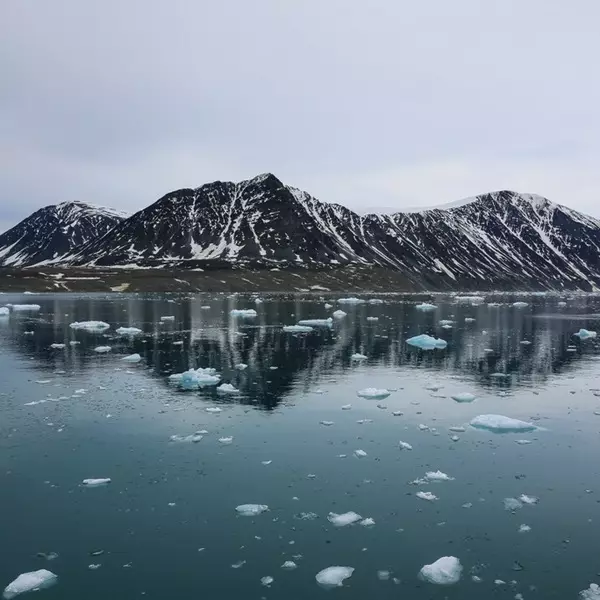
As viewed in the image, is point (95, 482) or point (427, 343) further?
point (427, 343)

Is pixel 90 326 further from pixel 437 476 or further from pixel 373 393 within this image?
pixel 437 476

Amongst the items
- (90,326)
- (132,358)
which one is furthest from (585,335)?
(90,326)

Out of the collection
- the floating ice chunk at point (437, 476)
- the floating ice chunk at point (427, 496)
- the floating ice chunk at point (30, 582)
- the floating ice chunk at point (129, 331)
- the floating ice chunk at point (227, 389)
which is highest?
the floating ice chunk at point (129, 331)

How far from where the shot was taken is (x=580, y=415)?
20.8 metres

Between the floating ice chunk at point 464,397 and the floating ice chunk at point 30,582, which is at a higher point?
the floating ice chunk at point 464,397

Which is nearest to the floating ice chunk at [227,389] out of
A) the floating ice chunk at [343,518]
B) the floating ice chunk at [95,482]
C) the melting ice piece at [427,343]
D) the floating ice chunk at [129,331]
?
the floating ice chunk at [95,482]

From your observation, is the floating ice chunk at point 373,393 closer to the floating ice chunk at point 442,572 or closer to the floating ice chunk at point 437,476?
the floating ice chunk at point 437,476

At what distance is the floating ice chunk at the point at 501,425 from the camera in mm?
18531

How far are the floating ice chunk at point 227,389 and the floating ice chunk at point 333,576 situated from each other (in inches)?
568

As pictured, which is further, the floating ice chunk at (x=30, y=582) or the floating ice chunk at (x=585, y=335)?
the floating ice chunk at (x=585, y=335)

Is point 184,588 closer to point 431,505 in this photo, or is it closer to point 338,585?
point 338,585

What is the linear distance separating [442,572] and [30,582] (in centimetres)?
726

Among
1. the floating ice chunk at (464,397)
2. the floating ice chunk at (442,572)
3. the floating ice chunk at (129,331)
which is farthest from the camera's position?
the floating ice chunk at (129,331)

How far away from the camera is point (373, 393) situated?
2355 cm
